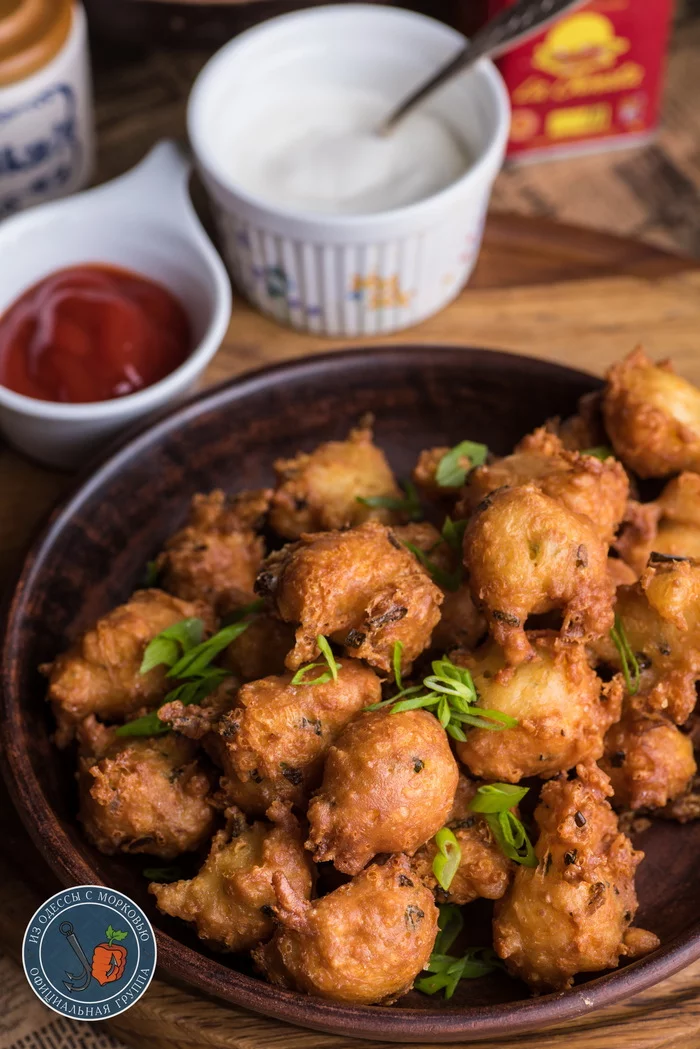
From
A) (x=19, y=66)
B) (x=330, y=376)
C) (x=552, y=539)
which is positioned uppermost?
(x=19, y=66)

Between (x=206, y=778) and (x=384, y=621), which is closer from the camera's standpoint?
(x=384, y=621)

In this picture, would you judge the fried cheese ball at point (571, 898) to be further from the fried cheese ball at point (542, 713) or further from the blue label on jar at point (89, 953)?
the blue label on jar at point (89, 953)

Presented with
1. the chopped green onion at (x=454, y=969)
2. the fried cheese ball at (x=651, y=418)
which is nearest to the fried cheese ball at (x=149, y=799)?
the chopped green onion at (x=454, y=969)

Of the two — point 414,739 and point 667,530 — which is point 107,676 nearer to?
point 414,739

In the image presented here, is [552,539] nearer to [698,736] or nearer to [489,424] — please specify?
[698,736]

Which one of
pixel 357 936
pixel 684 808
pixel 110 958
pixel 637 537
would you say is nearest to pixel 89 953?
pixel 110 958

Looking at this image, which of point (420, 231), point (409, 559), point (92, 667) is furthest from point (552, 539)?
point (420, 231)

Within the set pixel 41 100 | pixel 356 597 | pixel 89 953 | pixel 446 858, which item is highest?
pixel 41 100
